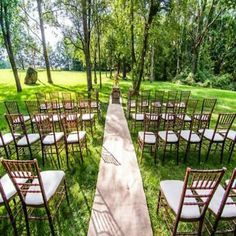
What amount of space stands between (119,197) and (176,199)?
3.34ft

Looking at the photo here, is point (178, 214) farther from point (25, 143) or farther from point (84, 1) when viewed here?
point (84, 1)

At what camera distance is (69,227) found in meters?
2.87

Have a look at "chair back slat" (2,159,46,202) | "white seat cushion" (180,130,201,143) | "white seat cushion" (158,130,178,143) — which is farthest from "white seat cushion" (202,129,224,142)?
"chair back slat" (2,159,46,202)

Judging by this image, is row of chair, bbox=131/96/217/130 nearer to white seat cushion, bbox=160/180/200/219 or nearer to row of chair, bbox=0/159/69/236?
white seat cushion, bbox=160/180/200/219

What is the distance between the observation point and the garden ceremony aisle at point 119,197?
278 cm

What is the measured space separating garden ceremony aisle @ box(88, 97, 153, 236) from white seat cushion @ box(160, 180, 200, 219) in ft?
1.71

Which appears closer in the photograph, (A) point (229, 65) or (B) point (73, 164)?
(B) point (73, 164)

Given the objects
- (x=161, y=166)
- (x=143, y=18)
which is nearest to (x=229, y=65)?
(x=143, y=18)

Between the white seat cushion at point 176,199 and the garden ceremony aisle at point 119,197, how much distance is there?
521 mm

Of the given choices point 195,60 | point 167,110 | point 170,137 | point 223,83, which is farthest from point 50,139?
point 223,83

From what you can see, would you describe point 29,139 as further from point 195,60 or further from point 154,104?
point 195,60

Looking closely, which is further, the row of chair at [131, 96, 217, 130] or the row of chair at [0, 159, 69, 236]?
the row of chair at [131, 96, 217, 130]

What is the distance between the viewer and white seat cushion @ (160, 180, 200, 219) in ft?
7.77

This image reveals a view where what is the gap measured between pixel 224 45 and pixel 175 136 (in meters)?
20.4
